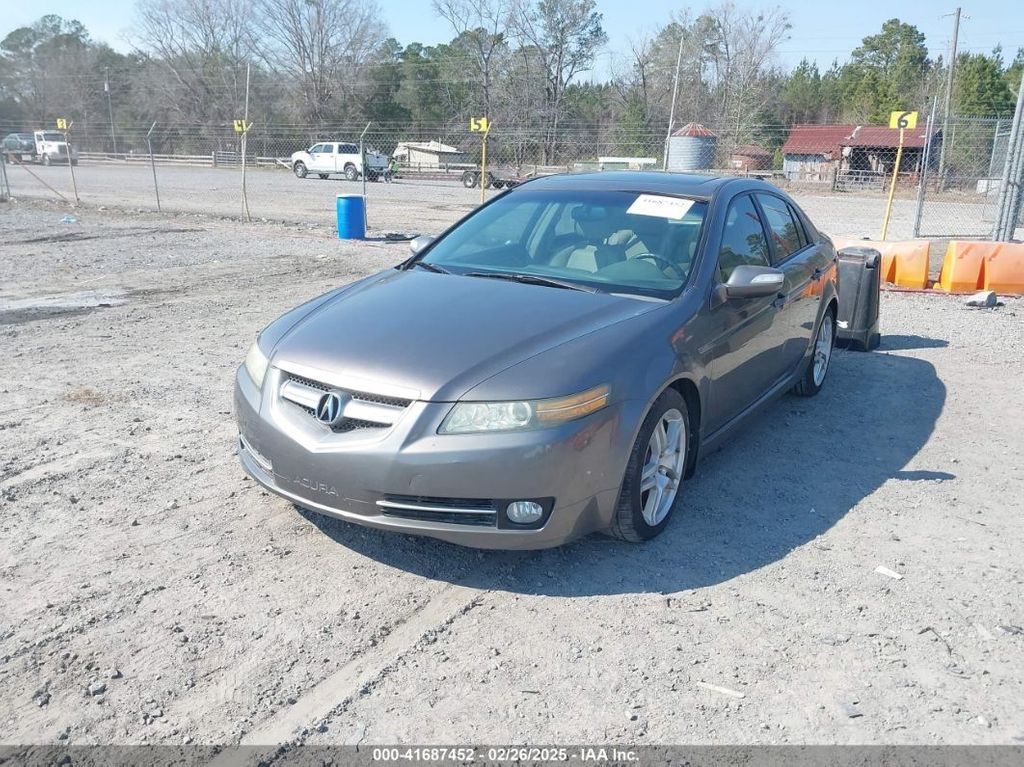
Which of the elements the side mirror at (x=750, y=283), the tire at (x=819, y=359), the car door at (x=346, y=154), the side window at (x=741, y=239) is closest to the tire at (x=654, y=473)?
the side mirror at (x=750, y=283)

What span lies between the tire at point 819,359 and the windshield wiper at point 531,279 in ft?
8.04

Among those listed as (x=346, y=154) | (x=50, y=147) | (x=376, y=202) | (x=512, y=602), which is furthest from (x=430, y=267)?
(x=50, y=147)

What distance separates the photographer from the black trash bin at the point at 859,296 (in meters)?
7.16

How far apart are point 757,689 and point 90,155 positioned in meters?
58.3

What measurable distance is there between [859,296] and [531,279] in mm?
4055

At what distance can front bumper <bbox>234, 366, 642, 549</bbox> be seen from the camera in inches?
124

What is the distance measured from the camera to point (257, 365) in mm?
3840

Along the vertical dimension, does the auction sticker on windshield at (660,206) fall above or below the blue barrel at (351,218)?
above

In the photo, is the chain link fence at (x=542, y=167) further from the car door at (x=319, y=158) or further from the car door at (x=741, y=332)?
the car door at (x=741, y=332)

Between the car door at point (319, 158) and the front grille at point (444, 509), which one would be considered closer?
the front grille at point (444, 509)

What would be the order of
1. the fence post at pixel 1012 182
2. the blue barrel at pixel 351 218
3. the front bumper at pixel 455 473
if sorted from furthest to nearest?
the blue barrel at pixel 351 218
the fence post at pixel 1012 182
the front bumper at pixel 455 473

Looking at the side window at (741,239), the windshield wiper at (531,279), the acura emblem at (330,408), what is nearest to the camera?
the acura emblem at (330,408)

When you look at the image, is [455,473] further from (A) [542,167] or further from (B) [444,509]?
(A) [542,167]

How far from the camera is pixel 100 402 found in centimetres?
558
